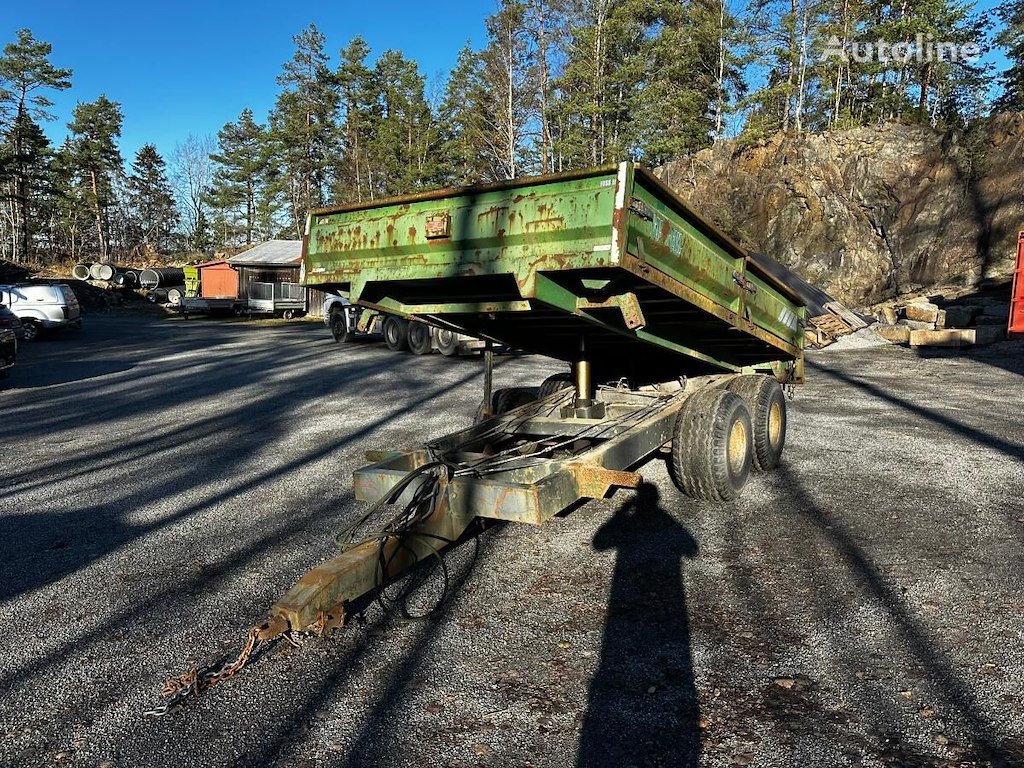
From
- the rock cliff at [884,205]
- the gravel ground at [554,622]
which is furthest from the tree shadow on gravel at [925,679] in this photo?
the rock cliff at [884,205]

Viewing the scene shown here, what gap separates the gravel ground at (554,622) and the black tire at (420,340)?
9489 millimetres

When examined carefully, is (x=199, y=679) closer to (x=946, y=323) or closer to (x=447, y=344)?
(x=447, y=344)

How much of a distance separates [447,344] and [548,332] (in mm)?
11414

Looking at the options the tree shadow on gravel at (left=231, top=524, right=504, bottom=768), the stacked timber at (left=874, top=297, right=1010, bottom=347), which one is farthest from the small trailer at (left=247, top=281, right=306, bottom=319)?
the tree shadow on gravel at (left=231, top=524, right=504, bottom=768)

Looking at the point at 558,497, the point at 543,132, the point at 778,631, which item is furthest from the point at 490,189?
the point at 543,132

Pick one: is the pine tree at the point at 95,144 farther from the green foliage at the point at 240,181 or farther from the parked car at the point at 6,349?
the parked car at the point at 6,349

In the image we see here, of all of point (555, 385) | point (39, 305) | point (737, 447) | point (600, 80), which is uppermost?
point (600, 80)

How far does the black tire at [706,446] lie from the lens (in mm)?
5023

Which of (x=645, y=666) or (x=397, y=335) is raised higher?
(x=397, y=335)

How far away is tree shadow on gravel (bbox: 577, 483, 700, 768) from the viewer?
2.47m

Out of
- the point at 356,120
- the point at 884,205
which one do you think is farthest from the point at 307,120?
the point at 884,205

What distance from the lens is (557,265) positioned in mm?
3580

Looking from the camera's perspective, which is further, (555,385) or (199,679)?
(555,385)

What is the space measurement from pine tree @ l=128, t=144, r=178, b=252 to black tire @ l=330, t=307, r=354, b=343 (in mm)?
64259
